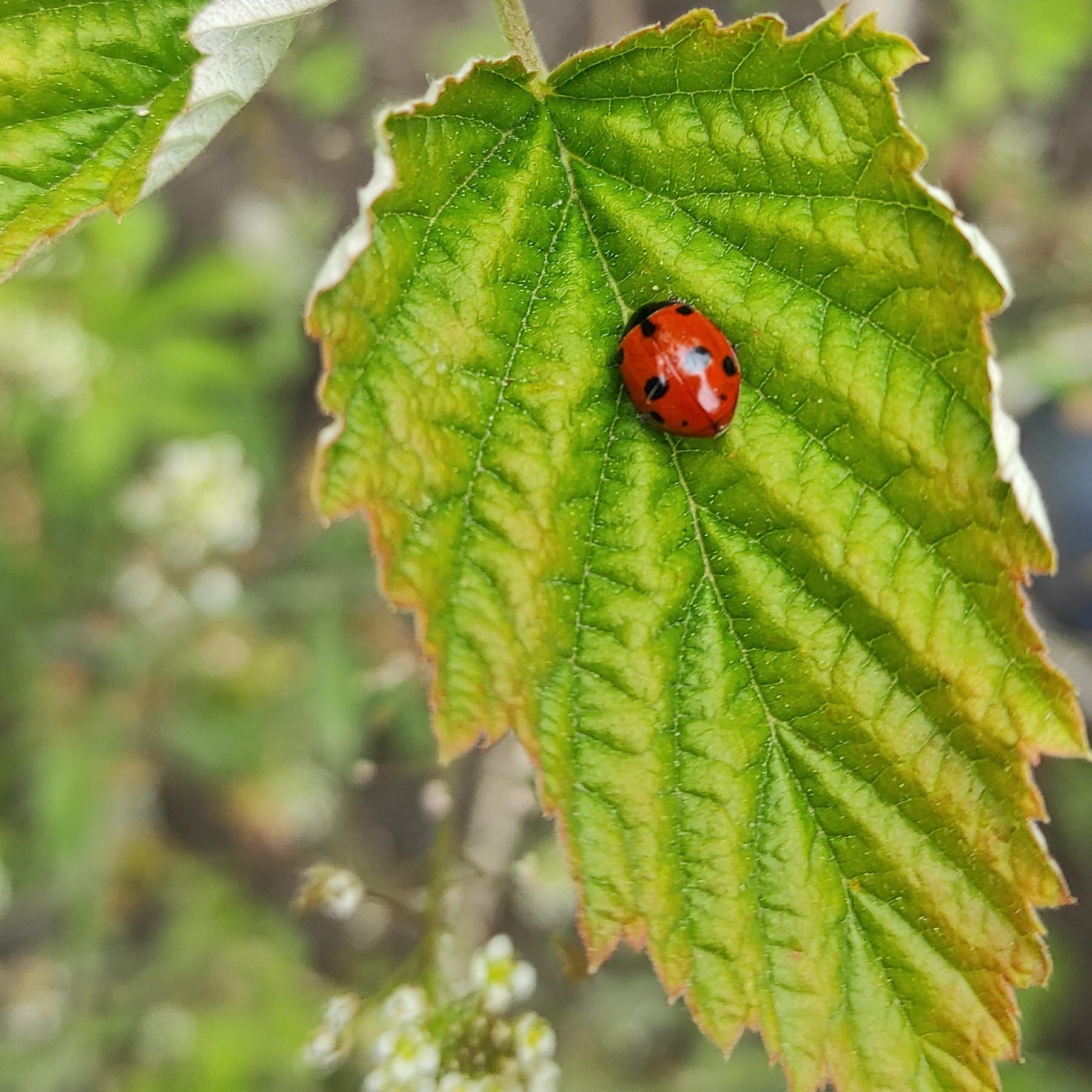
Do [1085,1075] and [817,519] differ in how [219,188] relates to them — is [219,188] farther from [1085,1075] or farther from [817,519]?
[1085,1075]

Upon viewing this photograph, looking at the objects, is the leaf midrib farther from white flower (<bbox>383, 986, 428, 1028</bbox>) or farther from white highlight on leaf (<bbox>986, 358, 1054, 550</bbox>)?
white flower (<bbox>383, 986, 428, 1028</bbox>)

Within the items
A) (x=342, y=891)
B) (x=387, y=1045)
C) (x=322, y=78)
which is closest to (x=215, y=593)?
(x=342, y=891)

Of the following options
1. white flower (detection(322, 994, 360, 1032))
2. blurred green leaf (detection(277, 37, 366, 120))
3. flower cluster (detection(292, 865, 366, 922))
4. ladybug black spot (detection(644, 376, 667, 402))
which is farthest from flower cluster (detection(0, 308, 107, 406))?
ladybug black spot (detection(644, 376, 667, 402))

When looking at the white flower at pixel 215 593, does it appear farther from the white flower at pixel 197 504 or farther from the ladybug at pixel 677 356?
the ladybug at pixel 677 356

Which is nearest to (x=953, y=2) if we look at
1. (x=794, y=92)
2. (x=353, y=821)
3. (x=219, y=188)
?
(x=219, y=188)

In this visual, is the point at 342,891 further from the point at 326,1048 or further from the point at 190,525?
the point at 190,525

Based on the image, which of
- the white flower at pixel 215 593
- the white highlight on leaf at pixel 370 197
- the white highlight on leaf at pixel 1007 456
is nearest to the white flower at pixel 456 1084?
the white highlight on leaf at pixel 370 197
